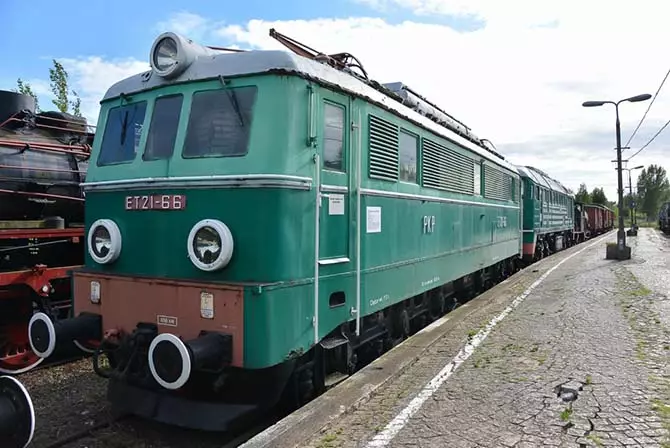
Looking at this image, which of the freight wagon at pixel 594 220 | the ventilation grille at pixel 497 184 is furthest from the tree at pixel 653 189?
the ventilation grille at pixel 497 184

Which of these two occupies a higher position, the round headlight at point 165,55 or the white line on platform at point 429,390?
the round headlight at point 165,55

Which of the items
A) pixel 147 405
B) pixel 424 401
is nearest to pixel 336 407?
pixel 424 401

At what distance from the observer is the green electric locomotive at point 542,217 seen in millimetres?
17594

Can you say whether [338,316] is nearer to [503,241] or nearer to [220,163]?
[220,163]

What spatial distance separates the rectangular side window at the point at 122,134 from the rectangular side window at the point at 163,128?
169 mm

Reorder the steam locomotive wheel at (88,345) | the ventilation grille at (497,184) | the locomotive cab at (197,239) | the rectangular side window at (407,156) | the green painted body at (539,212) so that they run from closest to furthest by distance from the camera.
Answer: the locomotive cab at (197,239) < the steam locomotive wheel at (88,345) < the rectangular side window at (407,156) < the ventilation grille at (497,184) < the green painted body at (539,212)

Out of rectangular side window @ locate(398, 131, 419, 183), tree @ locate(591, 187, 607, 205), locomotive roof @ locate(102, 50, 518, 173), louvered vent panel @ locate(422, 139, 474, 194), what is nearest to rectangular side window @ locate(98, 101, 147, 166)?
locomotive roof @ locate(102, 50, 518, 173)

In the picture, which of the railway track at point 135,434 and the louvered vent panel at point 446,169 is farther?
the louvered vent panel at point 446,169

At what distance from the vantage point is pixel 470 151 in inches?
363

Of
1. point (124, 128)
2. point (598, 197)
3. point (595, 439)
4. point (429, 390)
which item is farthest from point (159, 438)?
point (598, 197)

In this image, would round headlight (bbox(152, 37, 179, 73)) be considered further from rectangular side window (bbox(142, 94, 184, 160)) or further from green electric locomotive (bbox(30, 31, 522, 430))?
rectangular side window (bbox(142, 94, 184, 160))

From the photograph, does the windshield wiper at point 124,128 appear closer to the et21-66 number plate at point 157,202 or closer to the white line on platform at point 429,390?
the et21-66 number plate at point 157,202

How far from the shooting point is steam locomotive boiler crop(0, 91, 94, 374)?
22.7 feet

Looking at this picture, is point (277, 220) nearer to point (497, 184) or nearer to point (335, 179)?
point (335, 179)
